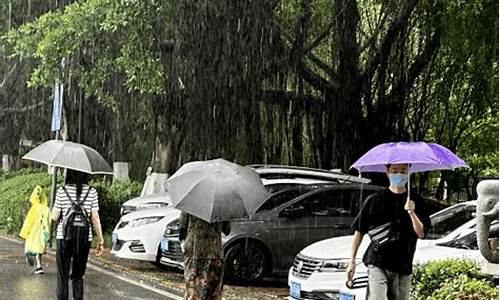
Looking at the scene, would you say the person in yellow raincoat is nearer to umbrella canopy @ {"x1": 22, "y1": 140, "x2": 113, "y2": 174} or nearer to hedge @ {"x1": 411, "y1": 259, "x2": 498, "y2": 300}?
umbrella canopy @ {"x1": 22, "y1": 140, "x2": 113, "y2": 174}

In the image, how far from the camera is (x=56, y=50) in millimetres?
15484

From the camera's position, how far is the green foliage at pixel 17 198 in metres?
22.6

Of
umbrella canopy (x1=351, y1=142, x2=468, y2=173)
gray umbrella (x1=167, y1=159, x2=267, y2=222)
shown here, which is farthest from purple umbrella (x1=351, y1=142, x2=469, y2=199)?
gray umbrella (x1=167, y1=159, x2=267, y2=222)

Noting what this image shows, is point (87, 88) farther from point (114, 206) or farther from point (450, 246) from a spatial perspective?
point (450, 246)

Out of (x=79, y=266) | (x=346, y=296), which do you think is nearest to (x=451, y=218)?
(x=346, y=296)

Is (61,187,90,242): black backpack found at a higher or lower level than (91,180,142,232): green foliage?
higher

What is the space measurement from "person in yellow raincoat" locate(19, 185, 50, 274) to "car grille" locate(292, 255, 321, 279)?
5.03 m

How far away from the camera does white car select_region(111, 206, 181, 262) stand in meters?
14.3

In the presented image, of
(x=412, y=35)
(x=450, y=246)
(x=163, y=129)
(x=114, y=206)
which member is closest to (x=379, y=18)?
(x=412, y=35)

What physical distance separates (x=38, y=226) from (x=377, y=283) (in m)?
8.05

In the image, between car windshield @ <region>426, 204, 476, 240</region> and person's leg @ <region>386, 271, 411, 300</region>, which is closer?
person's leg @ <region>386, 271, 411, 300</region>

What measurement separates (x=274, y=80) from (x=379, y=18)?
242cm

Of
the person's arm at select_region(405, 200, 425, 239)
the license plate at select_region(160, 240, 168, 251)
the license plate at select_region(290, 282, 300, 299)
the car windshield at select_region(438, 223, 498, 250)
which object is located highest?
the person's arm at select_region(405, 200, 425, 239)

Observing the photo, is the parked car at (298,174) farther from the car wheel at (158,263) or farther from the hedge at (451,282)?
the hedge at (451,282)
